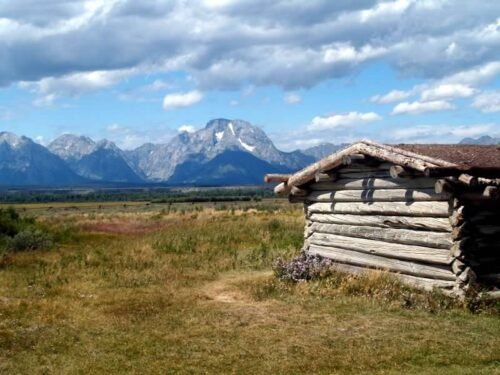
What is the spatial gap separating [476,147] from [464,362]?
754 cm

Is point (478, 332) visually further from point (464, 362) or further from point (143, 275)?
point (143, 275)

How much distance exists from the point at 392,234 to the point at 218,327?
5005 millimetres

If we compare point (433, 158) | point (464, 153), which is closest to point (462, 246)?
point (433, 158)

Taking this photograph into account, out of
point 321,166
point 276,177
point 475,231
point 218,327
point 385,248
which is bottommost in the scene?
point 218,327

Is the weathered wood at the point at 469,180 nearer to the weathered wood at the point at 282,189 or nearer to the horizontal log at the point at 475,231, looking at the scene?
the horizontal log at the point at 475,231

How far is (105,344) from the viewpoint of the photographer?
11094 mm

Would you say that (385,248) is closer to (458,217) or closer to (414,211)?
(414,211)

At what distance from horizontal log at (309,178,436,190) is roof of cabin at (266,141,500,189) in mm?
521

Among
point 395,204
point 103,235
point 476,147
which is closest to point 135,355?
point 395,204

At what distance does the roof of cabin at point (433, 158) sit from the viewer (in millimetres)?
12883

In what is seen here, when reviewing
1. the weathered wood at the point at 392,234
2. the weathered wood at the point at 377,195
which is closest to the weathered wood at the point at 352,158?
the weathered wood at the point at 377,195

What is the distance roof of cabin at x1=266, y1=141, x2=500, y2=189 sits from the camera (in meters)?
12.9

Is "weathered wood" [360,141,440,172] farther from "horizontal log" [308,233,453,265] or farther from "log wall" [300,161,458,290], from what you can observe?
"horizontal log" [308,233,453,265]

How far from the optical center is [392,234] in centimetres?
1484
